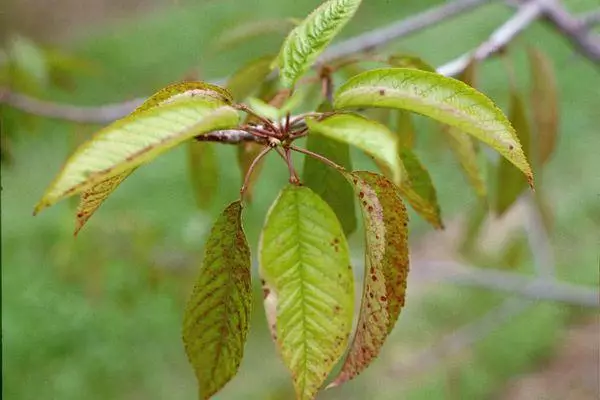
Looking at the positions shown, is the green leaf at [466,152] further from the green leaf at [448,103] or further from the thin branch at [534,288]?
the thin branch at [534,288]

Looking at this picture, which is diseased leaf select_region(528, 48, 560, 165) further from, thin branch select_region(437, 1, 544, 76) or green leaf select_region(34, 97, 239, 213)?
green leaf select_region(34, 97, 239, 213)

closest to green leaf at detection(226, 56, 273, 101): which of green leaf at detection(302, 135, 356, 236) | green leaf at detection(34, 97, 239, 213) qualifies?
green leaf at detection(302, 135, 356, 236)

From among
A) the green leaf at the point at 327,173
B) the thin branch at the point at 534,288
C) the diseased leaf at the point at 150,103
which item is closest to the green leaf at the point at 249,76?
the green leaf at the point at 327,173

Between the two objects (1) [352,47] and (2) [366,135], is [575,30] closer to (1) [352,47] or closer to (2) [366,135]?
(1) [352,47]

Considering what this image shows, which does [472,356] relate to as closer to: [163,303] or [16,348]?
[163,303]

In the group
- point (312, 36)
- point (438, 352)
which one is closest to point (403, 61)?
point (312, 36)

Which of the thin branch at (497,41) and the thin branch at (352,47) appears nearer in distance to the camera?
the thin branch at (497,41)

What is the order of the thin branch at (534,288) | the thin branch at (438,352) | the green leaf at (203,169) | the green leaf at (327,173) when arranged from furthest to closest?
1. the thin branch at (438,352)
2. the thin branch at (534,288)
3. the green leaf at (203,169)
4. the green leaf at (327,173)
